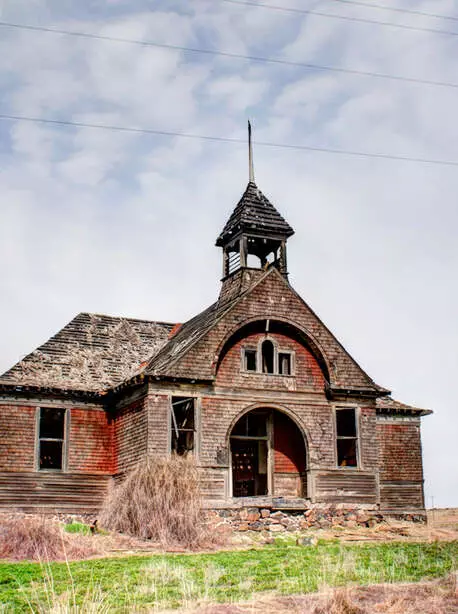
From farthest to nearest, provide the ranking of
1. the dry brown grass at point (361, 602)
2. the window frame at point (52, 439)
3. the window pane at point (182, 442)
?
the window frame at point (52, 439)
the window pane at point (182, 442)
the dry brown grass at point (361, 602)

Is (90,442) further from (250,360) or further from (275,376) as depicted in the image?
(275,376)

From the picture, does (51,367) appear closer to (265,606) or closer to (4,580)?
(4,580)

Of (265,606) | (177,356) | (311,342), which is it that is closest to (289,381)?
(311,342)

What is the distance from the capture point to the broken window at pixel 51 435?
3022 centimetres

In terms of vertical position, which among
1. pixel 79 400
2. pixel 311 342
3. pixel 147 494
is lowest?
pixel 147 494

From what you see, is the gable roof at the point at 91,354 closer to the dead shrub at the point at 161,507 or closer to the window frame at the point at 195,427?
the window frame at the point at 195,427

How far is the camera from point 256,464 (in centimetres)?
3219

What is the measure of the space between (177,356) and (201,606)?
16287 mm

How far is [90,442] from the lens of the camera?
29109mm

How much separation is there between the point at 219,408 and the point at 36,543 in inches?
415

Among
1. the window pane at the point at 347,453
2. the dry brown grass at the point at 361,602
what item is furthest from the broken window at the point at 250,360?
the dry brown grass at the point at 361,602

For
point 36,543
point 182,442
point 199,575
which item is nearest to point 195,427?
point 182,442

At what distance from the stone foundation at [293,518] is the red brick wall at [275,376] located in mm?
4038

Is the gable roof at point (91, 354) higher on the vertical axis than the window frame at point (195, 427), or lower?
higher
